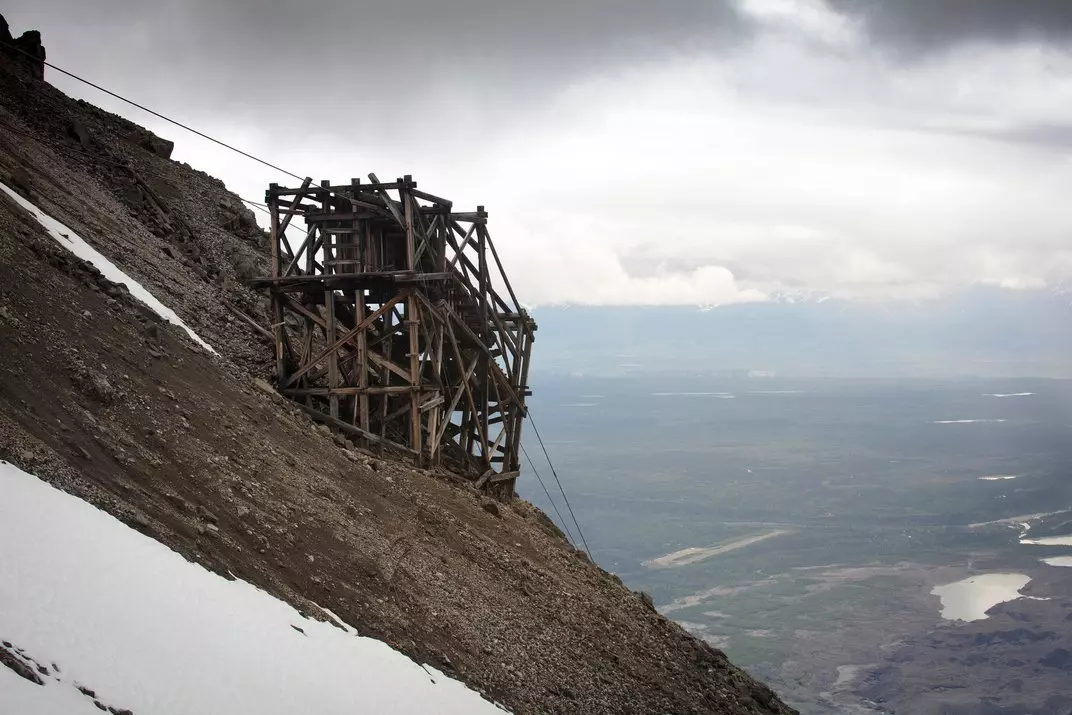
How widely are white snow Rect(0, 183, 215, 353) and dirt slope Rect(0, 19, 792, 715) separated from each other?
0.76m

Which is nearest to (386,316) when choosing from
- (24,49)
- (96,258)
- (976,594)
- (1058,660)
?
(96,258)

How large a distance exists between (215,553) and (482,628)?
4.63m

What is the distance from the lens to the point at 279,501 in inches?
591

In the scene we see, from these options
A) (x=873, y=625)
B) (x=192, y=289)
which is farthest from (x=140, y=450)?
(x=873, y=625)

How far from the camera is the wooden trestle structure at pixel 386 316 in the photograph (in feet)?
67.3

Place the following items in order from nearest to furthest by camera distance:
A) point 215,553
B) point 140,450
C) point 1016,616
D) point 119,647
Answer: point 119,647
point 215,553
point 140,450
point 1016,616

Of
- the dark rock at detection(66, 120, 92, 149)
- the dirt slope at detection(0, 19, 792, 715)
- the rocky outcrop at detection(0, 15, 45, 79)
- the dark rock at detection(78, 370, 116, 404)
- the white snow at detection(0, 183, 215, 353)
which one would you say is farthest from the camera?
the rocky outcrop at detection(0, 15, 45, 79)

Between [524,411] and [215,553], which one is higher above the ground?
[524,411]

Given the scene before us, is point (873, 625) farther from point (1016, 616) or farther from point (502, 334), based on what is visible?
point (502, 334)

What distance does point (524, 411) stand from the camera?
26.8 meters

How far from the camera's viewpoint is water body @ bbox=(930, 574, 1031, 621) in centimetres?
14188

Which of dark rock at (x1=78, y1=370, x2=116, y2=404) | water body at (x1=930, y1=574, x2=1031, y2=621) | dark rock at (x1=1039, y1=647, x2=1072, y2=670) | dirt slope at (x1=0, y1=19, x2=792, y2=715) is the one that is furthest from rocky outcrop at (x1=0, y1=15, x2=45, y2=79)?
water body at (x1=930, y1=574, x2=1031, y2=621)

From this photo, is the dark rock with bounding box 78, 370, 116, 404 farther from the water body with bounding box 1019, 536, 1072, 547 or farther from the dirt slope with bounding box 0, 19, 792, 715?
the water body with bounding box 1019, 536, 1072, 547

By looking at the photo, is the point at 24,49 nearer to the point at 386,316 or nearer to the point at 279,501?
the point at 386,316
